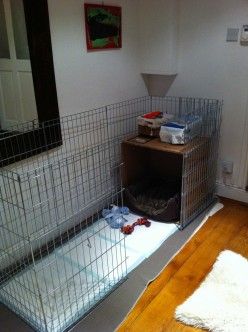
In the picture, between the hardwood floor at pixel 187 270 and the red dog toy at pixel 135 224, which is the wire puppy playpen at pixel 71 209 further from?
the hardwood floor at pixel 187 270

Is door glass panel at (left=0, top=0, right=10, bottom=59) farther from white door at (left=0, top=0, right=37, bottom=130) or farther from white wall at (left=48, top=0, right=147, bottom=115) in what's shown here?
white wall at (left=48, top=0, right=147, bottom=115)

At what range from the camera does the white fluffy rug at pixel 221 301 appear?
1.60m

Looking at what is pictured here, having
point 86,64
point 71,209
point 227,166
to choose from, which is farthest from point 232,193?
point 86,64

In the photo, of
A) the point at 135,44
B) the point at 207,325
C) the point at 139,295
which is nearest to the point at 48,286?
the point at 139,295

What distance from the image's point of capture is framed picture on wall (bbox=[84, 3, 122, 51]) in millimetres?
2201

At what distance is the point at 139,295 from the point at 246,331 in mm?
571

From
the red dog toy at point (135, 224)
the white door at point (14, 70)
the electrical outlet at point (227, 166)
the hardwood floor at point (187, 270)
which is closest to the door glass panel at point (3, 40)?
the white door at point (14, 70)

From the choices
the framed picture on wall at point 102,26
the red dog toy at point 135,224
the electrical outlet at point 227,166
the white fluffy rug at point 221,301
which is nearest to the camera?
the white fluffy rug at point 221,301

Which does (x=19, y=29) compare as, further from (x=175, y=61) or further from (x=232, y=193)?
(x=232, y=193)

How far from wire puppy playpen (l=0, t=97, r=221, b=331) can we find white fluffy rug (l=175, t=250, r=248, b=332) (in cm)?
46

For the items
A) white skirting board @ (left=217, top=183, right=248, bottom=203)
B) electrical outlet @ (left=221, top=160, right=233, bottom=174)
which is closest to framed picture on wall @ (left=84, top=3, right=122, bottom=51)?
electrical outlet @ (left=221, top=160, right=233, bottom=174)

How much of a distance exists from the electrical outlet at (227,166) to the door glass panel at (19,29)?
175 centimetres

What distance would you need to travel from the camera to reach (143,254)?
84.4 inches

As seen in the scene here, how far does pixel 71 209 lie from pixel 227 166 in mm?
1383
